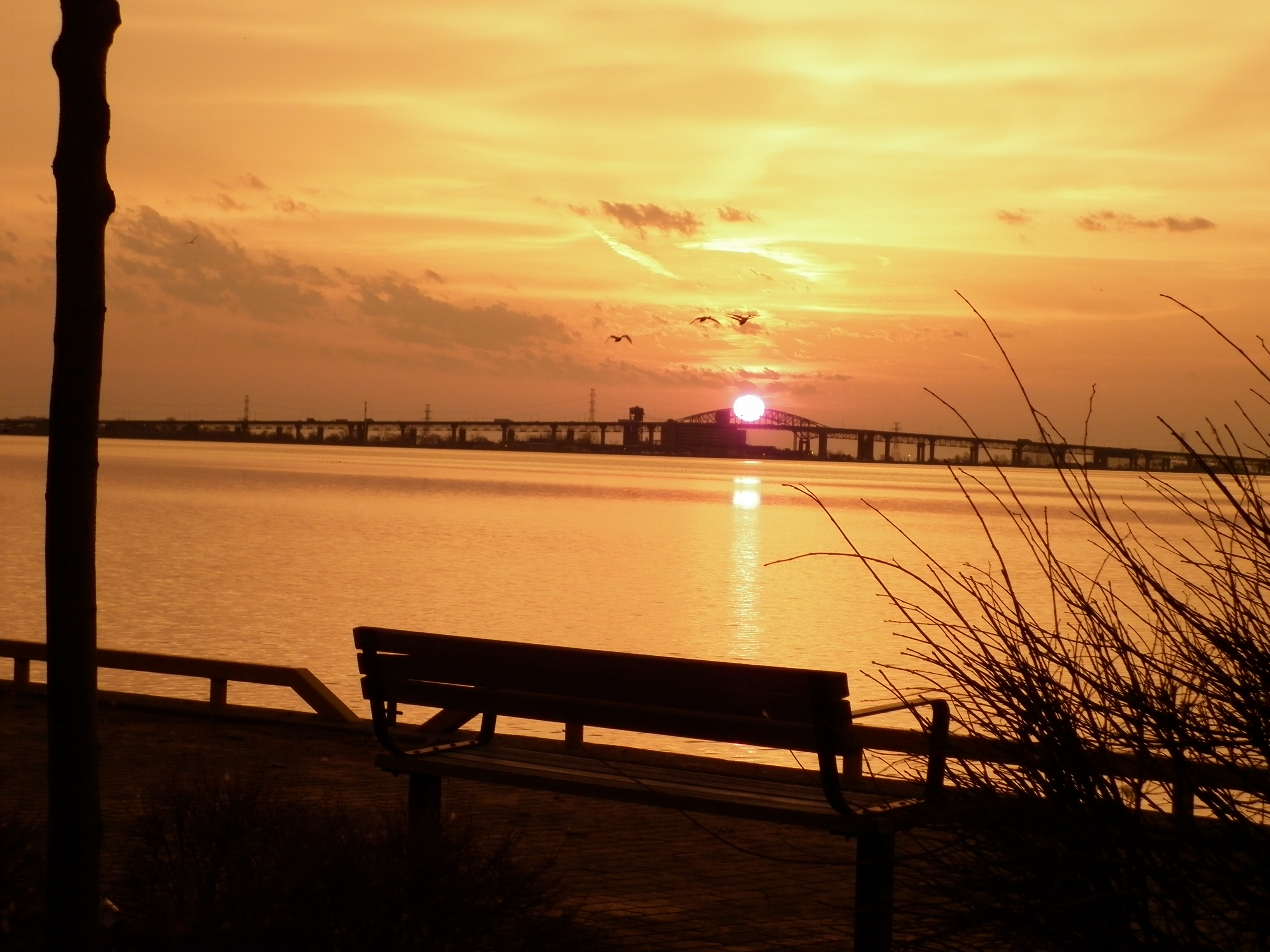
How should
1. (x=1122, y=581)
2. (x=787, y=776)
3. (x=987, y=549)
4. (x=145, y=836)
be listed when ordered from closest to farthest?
(x=145, y=836) → (x=787, y=776) → (x=1122, y=581) → (x=987, y=549)

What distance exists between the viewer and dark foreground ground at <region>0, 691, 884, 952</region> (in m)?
5.04

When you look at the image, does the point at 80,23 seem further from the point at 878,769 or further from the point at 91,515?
the point at 878,769

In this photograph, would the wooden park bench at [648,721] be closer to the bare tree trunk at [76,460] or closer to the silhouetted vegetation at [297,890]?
the silhouetted vegetation at [297,890]

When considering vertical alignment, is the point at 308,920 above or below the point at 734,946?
above

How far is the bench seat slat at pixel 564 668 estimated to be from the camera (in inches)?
180

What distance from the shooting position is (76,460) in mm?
3725

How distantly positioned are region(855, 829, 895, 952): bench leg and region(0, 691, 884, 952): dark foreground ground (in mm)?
133

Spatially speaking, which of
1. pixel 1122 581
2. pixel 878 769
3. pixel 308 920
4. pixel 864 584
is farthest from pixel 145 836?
pixel 1122 581

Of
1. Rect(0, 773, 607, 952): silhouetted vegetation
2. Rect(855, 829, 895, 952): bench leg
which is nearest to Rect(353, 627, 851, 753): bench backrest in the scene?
Rect(855, 829, 895, 952): bench leg

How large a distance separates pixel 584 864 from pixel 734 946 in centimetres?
115

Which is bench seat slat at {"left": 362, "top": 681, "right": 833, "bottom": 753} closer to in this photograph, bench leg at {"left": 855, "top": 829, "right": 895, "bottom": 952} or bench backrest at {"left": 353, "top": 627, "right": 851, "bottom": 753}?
bench backrest at {"left": 353, "top": 627, "right": 851, "bottom": 753}

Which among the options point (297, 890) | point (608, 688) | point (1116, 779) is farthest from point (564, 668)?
point (1116, 779)

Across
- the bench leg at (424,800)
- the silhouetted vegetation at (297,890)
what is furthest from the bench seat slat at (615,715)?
the silhouetted vegetation at (297,890)

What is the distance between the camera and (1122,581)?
46.2 m
